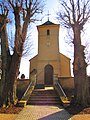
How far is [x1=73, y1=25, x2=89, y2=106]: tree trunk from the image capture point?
41.4 feet

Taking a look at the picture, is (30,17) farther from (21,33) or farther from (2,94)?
(2,94)

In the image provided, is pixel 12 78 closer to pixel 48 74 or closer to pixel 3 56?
pixel 3 56

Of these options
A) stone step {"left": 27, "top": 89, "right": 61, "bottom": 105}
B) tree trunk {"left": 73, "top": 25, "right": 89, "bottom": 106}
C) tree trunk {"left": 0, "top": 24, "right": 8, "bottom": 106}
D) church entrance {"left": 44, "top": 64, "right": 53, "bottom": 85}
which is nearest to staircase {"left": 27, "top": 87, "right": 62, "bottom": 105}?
stone step {"left": 27, "top": 89, "right": 61, "bottom": 105}

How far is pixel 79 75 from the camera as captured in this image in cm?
1294

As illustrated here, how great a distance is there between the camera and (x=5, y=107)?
1184cm

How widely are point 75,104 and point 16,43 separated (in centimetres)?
567

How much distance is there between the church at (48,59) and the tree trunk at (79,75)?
15.3m

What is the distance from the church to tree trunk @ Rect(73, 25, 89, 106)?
50.3ft

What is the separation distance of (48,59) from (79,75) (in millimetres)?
17206

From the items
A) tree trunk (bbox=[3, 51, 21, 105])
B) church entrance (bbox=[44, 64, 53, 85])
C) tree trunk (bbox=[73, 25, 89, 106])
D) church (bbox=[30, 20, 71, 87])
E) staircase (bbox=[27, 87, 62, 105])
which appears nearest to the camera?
tree trunk (bbox=[3, 51, 21, 105])

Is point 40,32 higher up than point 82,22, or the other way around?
point 40,32

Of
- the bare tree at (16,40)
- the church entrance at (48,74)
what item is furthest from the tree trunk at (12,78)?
the church entrance at (48,74)

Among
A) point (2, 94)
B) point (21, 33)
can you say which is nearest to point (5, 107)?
point (2, 94)

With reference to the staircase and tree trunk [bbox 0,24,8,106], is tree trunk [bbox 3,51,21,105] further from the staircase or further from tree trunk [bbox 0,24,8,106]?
the staircase
